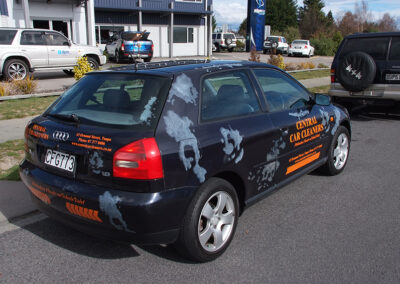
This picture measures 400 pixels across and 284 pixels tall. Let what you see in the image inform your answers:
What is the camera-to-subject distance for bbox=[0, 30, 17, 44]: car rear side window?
43.8ft

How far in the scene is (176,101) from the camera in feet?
9.63

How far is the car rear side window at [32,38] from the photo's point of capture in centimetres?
1374

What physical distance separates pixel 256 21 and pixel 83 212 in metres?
38.6

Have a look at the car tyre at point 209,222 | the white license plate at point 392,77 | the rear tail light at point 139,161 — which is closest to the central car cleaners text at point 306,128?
the car tyre at point 209,222

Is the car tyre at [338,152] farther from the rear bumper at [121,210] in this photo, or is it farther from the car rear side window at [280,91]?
the rear bumper at [121,210]

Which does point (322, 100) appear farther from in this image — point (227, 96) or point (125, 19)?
point (125, 19)

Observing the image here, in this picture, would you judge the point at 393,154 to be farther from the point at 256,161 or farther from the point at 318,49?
the point at 318,49

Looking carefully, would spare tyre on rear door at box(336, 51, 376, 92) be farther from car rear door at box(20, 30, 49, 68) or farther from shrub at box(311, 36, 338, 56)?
shrub at box(311, 36, 338, 56)

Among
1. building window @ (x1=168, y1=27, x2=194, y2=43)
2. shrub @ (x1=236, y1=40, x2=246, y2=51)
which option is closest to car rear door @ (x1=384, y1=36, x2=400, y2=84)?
building window @ (x1=168, y1=27, x2=194, y2=43)

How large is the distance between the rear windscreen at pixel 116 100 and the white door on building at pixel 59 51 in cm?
1172

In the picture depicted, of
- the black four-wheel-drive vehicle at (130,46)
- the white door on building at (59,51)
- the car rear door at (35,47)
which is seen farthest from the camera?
the black four-wheel-drive vehicle at (130,46)

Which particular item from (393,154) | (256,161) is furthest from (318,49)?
(256,161)

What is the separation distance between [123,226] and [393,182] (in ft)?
12.5

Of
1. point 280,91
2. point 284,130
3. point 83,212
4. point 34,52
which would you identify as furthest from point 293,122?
point 34,52
